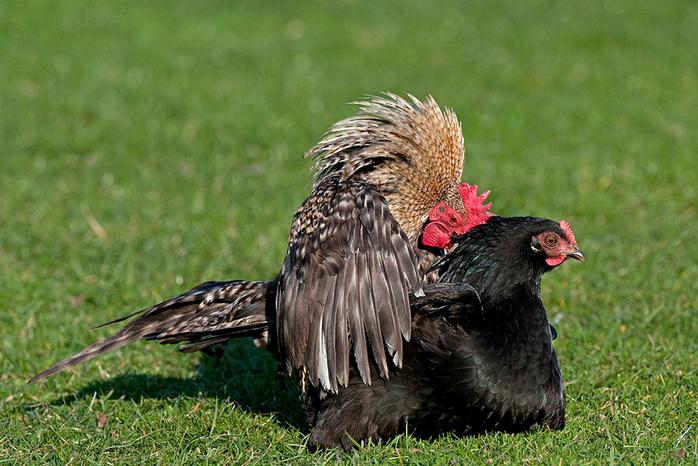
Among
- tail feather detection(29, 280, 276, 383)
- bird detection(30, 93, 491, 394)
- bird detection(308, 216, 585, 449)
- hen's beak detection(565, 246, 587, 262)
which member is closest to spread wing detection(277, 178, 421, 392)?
bird detection(30, 93, 491, 394)

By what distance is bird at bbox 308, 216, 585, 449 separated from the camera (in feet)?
15.8

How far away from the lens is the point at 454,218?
5.49 m

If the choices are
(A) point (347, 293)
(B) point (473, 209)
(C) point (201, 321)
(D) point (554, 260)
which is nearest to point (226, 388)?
(C) point (201, 321)

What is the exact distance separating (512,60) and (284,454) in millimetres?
9187

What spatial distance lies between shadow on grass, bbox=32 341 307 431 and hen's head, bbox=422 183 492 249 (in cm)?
118

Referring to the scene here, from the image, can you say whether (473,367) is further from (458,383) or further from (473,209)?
(473,209)

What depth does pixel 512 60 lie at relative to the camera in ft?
43.1

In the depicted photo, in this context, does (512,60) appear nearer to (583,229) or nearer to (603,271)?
(583,229)

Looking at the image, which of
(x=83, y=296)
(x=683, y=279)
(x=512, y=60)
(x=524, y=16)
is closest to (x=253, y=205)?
(x=83, y=296)

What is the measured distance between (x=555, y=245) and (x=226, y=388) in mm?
2056

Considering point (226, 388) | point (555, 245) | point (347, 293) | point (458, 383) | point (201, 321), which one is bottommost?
point (226, 388)

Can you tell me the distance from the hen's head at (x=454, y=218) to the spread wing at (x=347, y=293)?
73cm

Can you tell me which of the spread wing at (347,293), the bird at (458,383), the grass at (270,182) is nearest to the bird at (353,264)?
the spread wing at (347,293)

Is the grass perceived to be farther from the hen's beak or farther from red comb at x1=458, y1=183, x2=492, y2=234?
red comb at x1=458, y1=183, x2=492, y2=234
